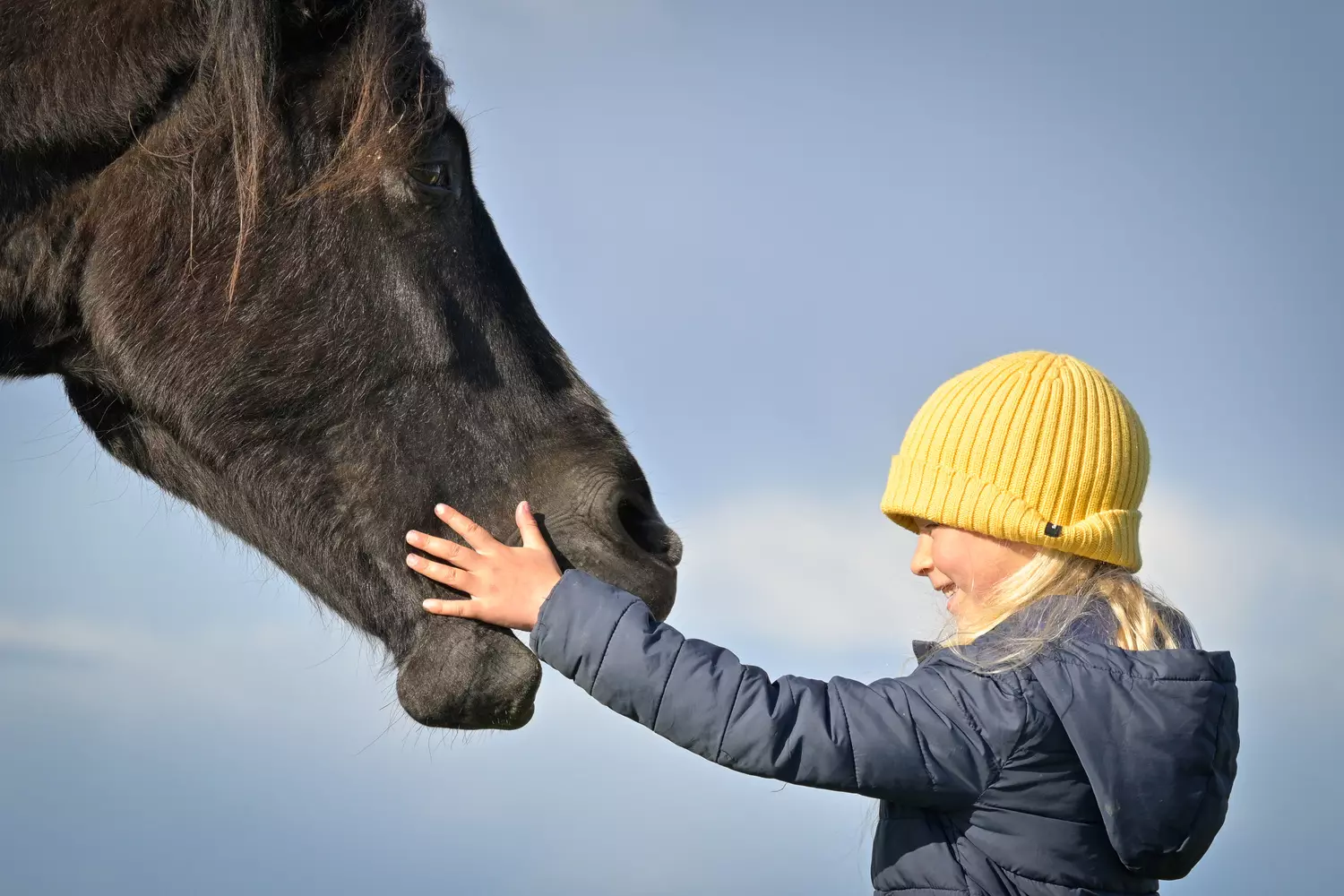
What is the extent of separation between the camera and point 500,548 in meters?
2.28

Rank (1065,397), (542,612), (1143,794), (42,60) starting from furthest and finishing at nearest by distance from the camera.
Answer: (42,60), (1065,397), (542,612), (1143,794)

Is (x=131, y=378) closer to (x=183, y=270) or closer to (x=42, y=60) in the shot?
(x=183, y=270)

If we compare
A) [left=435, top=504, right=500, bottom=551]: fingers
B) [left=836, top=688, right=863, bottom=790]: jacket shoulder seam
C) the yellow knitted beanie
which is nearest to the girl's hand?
[left=435, top=504, right=500, bottom=551]: fingers

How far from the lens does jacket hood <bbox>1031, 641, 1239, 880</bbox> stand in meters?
1.93

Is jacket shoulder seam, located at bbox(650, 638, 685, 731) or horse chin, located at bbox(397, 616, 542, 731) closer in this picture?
jacket shoulder seam, located at bbox(650, 638, 685, 731)

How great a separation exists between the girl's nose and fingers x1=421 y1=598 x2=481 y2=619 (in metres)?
0.91

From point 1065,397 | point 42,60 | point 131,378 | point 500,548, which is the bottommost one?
point 500,548

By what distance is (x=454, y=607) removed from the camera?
225 cm

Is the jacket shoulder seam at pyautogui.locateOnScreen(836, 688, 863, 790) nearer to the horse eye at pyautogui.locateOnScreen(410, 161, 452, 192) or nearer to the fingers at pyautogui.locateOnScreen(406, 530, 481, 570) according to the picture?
the fingers at pyautogui.locateOnScreen(406, 530, 481, 570)

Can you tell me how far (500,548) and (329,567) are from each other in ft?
1.92

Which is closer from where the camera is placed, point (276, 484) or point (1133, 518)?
point (1133, 518)

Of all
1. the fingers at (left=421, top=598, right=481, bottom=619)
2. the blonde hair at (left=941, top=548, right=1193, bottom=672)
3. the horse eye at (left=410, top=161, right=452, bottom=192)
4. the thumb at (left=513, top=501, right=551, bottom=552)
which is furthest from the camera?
the horse eye at (left=410, top=161, right=452, bottom=192)

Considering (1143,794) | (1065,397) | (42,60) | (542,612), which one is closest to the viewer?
(1143,794)

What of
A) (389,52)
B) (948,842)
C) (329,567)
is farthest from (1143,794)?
(389,52)
